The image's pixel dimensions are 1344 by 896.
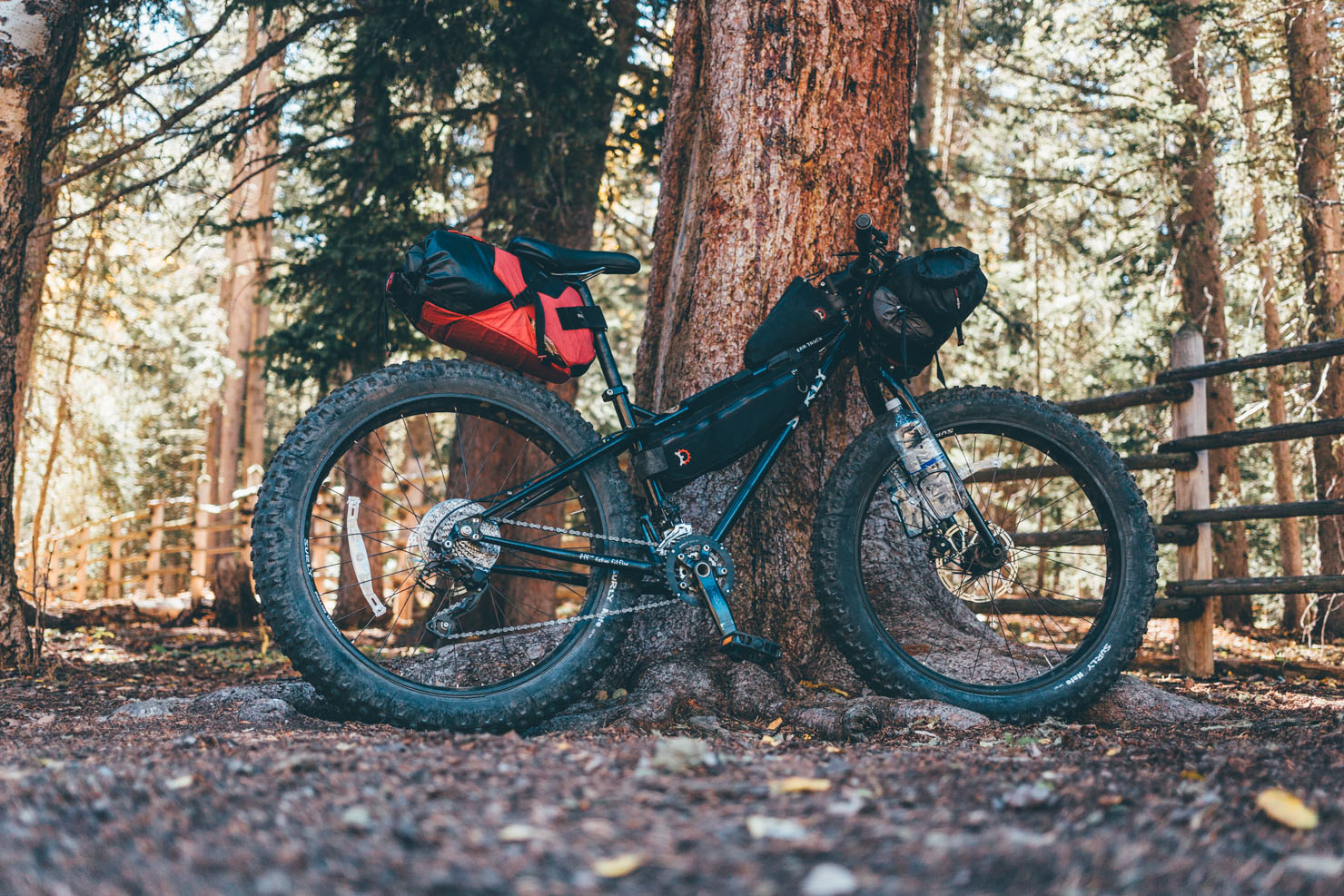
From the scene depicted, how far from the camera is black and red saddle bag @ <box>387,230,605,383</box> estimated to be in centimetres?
277

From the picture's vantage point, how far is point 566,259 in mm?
2990

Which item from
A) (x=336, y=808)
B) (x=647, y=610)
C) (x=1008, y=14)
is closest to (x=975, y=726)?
(x=647, y=610)

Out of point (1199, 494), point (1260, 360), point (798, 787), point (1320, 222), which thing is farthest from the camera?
point (1320, 222)

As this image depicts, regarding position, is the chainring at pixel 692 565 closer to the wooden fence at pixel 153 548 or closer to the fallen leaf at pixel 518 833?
the fallen leaf at pixel 518 833

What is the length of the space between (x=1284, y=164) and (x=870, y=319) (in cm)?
834

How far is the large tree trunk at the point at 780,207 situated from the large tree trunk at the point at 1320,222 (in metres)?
6.17

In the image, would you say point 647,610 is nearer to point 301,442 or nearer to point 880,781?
point 301,442

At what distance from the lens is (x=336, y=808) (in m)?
1.59

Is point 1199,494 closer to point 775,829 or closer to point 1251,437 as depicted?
point 1251,437

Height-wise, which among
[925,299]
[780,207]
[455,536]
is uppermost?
[780,207]

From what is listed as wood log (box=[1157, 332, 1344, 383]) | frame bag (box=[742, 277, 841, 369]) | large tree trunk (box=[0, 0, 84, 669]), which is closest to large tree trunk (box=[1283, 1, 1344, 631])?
wood log (box=[1157, 332, 1344, 383])

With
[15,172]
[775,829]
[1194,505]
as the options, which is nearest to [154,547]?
[15,172]

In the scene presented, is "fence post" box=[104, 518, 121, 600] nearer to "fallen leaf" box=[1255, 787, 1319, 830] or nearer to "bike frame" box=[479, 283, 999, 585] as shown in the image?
"bike frame" box=[479, 283, 999, 585]

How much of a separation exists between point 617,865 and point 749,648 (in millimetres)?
1603
